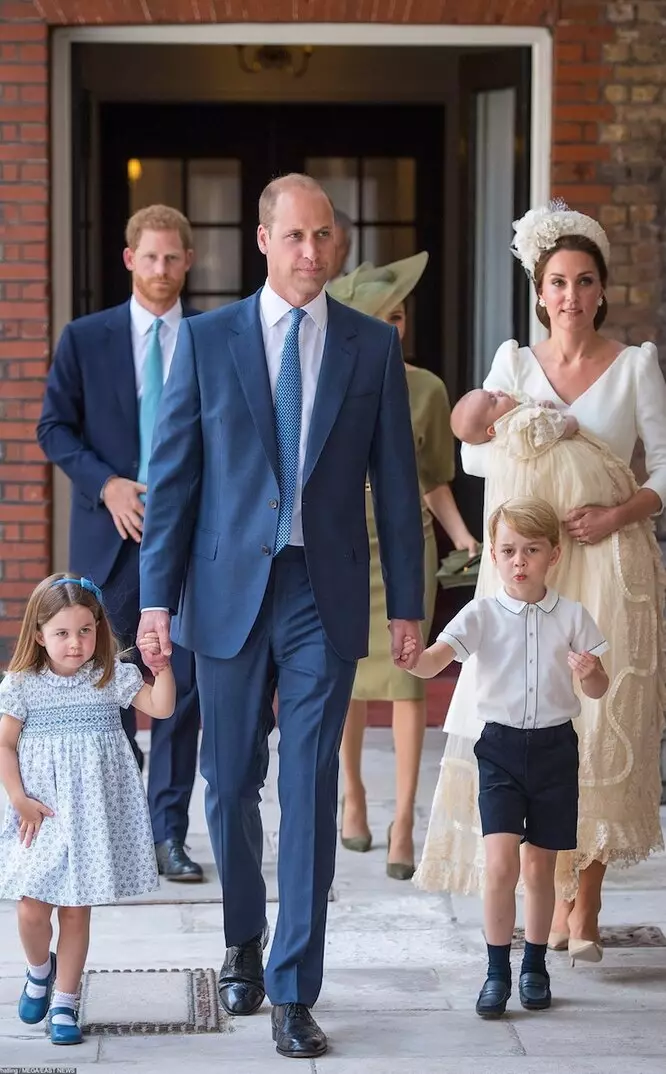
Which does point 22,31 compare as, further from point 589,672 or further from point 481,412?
point 589,672

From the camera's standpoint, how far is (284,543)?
146 inches

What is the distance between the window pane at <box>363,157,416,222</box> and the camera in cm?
1117

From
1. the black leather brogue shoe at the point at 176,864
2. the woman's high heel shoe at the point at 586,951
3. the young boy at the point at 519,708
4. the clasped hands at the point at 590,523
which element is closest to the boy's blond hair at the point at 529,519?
the young boy at the point at 519,708

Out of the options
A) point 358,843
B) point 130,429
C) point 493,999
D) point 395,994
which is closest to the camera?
point 493,999

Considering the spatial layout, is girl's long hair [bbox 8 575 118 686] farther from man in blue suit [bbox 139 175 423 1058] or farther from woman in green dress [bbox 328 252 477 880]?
woman in green dress [bbox 328 252 477 880]

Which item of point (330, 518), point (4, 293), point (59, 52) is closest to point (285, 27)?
point (59, 52)

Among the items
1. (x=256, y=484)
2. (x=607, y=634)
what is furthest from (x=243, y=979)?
(x=607, y=634)

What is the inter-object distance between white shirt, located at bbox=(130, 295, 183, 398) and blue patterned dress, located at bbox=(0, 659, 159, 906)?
5.17 ft

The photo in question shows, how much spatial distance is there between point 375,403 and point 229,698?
2.35 ft

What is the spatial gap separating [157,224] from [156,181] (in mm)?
6318

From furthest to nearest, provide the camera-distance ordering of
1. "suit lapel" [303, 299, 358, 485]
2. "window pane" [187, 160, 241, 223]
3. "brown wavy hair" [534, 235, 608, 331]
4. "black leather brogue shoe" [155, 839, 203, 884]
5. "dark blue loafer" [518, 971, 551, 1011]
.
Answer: "window pane" [187, 160, 241, 223] → "black leather brogue shoe" [155, 839, 203, 884] → "brown wavy hair" [534, 235, 608, 331] → "dark blue loafer" [518, 971, 551, 1011] → "suit lapel" [303, 299, 358, 485]

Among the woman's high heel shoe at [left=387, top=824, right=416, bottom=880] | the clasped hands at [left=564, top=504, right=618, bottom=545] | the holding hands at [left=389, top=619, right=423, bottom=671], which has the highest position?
the clasped hands at [left=564, top=504, right=618, bottom=545]

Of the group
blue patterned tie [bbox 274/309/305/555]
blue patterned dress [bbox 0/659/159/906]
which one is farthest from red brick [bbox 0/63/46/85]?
blue patterned dress [bbox 0/659/159/906]

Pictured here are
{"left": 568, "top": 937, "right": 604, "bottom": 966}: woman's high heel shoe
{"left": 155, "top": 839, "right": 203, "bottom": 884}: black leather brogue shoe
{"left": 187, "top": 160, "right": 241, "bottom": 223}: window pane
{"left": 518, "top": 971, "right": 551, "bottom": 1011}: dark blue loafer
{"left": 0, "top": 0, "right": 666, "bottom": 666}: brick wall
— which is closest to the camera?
{"left": 518, "top": 971, "right": 551, "bottom": 1011}: dark blue loafer
